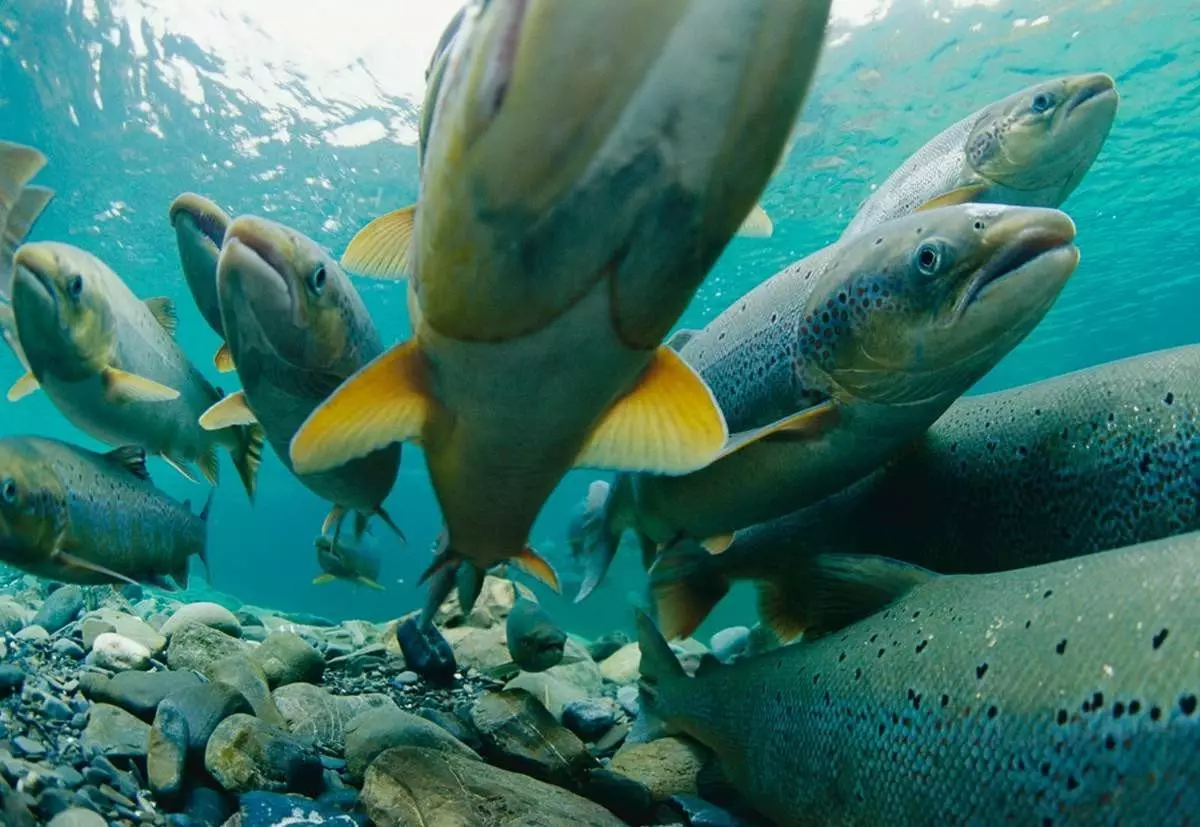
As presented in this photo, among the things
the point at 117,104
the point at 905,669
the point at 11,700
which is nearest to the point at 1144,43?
the point at 905,669

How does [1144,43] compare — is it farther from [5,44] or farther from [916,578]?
[5,44]

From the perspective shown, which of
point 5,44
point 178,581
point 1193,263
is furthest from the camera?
point 1193,263

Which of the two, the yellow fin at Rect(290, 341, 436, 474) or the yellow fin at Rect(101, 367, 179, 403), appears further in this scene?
the yellow fin at Rect(101, 367, 179, 403)

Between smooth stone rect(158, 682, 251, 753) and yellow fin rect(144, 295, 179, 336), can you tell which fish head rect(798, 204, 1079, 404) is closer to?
smooth stone rect(158, 682, 251, 753)

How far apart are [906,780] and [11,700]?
3.46 metres

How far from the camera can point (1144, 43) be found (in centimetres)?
1495

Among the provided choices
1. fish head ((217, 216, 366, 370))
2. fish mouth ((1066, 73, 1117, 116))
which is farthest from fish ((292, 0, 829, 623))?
fish mouth ((1066, 73, 1117, 116))

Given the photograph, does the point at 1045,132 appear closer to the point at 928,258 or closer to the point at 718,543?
the point at 928,258

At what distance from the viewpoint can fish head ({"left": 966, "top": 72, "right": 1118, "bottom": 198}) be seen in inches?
146

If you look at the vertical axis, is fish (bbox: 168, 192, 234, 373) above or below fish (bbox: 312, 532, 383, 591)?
above

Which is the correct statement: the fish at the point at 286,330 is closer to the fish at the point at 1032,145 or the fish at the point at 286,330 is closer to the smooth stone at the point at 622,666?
the fish at the point at 1032,145

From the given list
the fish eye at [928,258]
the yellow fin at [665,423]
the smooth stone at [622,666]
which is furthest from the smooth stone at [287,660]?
the fish eye at [928,258]

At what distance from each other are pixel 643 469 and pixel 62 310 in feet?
9.04

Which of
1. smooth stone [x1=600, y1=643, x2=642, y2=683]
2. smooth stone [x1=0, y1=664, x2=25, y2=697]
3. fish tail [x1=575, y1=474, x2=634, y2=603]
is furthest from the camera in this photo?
smooth stone [x1=600, y1=643, x2=642, y2=683]
